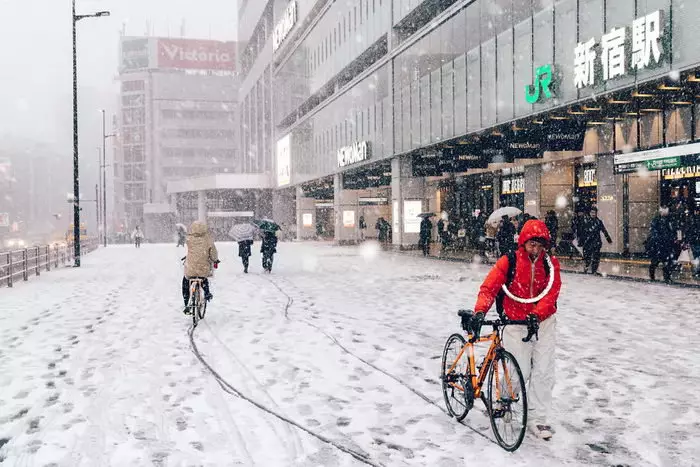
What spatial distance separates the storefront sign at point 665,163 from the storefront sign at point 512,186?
1234 centimetres

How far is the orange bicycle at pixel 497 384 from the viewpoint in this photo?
5.00m

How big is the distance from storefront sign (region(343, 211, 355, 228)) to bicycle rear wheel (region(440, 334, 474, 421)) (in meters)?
43.7

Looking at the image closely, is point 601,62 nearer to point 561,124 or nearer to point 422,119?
point 561,124

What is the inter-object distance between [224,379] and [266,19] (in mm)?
76609

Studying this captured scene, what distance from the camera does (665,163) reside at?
61.7 ft

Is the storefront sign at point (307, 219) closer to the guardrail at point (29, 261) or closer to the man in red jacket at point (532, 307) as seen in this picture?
the guardrail at point (29, 261)

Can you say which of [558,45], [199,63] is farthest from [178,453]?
[199,63]

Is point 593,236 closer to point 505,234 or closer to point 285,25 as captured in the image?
point 505,234

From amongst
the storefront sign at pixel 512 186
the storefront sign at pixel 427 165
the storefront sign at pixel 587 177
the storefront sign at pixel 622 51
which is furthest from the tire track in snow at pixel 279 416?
the storefront sign at pixel 427 165

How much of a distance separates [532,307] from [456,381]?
1034 millimetres

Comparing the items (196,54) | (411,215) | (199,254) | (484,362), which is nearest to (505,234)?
(199,254)

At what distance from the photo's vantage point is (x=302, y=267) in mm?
25469

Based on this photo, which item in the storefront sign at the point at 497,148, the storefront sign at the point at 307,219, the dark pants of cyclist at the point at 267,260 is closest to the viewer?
the dark pants of cyclist at the point at 267,260

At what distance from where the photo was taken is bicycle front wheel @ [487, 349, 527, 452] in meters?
4.96
